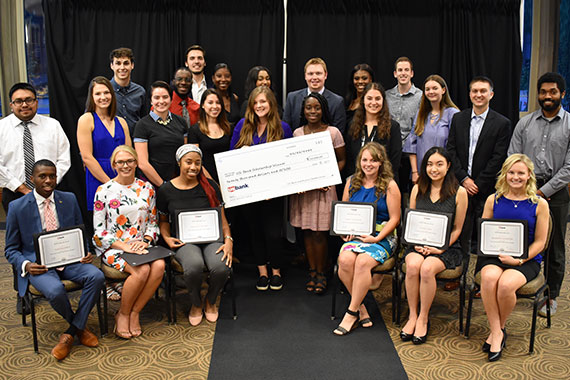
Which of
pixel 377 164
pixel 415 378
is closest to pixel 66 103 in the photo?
pixel 377 164

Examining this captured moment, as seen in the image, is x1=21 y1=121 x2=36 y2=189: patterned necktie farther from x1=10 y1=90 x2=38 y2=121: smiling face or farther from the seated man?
the seated man

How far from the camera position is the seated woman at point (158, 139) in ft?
13.2

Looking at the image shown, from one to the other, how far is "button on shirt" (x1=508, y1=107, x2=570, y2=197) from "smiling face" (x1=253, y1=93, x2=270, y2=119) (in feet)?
6.48

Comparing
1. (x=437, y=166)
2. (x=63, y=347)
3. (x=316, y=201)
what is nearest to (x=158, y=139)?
(x=316, y=201)

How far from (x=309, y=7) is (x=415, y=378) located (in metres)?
4.06

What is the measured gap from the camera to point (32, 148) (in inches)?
149

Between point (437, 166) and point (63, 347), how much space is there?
9.08 feet

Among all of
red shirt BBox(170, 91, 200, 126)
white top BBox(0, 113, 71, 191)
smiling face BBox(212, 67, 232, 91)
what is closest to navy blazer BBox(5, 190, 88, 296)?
white top BBox(0, 113, 71, 191)

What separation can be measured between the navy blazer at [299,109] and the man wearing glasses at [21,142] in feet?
6.71

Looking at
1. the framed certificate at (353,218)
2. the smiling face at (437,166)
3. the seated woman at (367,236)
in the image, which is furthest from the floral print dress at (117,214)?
the smiling face at (437,166)

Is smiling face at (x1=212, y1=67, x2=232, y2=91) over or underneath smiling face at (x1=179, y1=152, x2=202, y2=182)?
over

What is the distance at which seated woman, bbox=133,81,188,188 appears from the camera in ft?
13.2

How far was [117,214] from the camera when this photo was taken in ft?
11.6

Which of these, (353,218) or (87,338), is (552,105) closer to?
(353,218)
